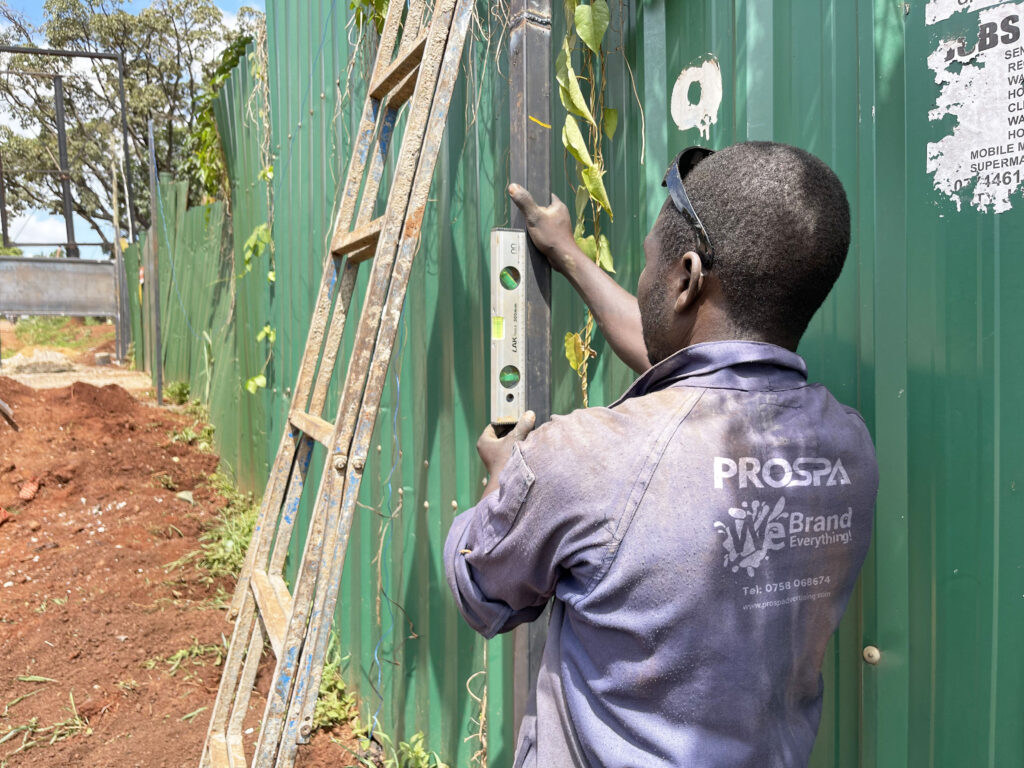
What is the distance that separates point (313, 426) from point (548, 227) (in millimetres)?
1275

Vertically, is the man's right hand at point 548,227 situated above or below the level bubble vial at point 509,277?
above

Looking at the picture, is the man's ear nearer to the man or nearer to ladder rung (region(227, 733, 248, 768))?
the man

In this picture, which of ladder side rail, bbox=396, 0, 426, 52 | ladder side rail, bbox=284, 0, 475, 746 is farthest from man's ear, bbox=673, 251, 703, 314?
ladder side rail, bbox=396, 0, 426, 52

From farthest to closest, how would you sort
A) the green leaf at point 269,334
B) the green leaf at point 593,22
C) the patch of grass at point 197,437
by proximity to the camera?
the patch of grass at point 197,437 → the green leaf at point 269,334 → the green leaf at point 593,22

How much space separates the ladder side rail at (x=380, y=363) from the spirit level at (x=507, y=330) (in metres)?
0.44

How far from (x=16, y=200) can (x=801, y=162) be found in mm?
32818

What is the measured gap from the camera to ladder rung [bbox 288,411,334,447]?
2518mm

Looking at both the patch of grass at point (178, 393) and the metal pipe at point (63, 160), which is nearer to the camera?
the patch of grass at point (178, 393)

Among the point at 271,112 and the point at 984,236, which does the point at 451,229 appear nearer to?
the point at 984,236

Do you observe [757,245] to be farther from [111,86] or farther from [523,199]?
[111,86]

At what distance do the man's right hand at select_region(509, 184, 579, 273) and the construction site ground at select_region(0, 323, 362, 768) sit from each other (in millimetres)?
2428

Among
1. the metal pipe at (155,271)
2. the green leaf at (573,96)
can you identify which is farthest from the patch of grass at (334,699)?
the metal pipe at (155,271)

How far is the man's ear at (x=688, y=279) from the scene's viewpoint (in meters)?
1.24

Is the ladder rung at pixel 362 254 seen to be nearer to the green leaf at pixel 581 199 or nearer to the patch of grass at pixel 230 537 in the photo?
the green leaf at pixel 581 199
